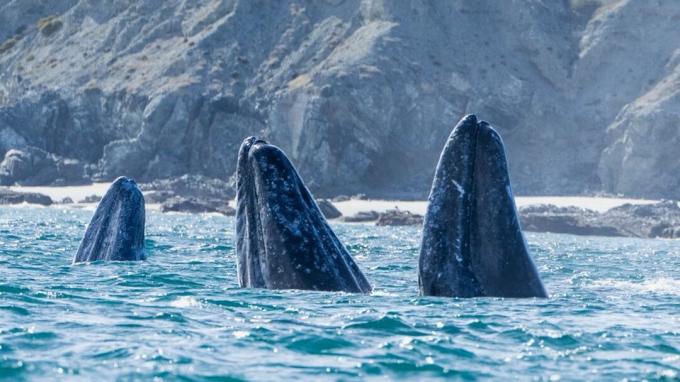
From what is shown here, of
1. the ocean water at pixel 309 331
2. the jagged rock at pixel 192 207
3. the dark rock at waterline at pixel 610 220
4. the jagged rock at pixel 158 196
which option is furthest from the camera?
the jagged rock at pixel 158 196

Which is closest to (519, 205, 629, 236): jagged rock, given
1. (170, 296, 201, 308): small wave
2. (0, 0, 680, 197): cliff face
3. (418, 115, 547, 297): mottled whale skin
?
(0, 0, 680, 197): cliff face

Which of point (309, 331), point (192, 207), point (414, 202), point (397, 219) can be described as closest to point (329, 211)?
point (397, 219)

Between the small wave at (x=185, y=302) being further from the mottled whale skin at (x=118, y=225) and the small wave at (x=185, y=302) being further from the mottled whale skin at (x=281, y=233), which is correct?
the mottled whale skin at (x=118, y=225)

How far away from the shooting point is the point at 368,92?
72875mm

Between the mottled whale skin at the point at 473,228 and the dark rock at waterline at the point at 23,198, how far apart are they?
2187 inches

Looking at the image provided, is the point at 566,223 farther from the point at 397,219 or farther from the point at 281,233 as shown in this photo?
the point at 281,233

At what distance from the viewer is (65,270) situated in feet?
58.4

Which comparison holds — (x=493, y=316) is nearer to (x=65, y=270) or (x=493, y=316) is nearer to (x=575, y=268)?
(x=65, y=270)

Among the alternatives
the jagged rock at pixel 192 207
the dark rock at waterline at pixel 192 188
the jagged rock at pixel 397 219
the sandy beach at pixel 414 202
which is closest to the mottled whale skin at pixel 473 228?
the jagged rock at pixel 397 219

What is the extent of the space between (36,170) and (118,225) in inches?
2305

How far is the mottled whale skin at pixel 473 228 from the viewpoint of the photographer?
41.9ft

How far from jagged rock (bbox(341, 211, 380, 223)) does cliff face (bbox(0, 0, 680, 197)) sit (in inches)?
463

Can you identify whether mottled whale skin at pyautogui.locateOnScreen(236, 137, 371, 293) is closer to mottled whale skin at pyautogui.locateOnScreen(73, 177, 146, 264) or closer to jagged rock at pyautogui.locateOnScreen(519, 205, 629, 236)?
mottled whale skin at pyautogui.locateOnScreen(73, 177, 146, 264)

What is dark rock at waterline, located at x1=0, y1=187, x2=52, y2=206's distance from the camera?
66.6 m
